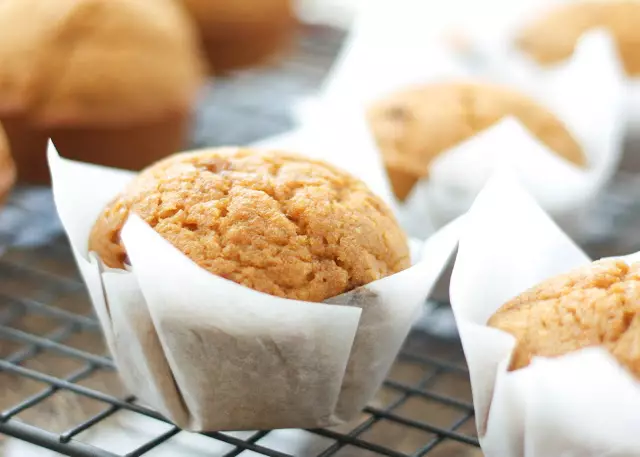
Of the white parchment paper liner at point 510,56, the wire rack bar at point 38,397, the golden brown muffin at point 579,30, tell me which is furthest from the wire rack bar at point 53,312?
the golden brown muffin at point 579,30

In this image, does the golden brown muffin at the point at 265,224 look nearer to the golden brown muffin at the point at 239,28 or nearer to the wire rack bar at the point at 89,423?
the wire rack bar at the point at 89,423

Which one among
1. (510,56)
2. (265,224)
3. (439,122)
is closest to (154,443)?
(265,224)

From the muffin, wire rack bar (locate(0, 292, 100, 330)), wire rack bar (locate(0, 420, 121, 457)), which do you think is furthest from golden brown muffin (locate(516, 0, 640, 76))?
wire rack bar (locate(0, 420, 121, 457))

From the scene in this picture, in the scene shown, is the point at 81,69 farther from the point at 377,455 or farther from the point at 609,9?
the point at 609,9

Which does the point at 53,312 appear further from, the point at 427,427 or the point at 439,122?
the point at 439,122

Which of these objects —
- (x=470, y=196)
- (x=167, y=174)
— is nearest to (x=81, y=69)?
(x=167, y=174)

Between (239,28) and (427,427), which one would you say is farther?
(239,28)
